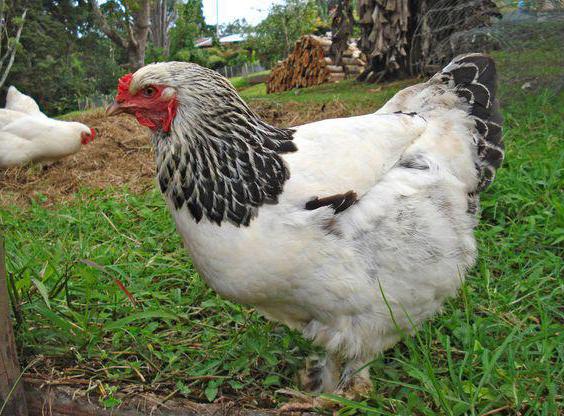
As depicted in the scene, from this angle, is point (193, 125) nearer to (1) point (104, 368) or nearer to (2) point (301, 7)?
(1) point (104, 368)

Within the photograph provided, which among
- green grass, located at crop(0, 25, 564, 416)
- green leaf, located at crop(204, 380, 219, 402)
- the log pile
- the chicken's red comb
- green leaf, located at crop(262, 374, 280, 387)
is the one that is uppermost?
the chicken's red comb

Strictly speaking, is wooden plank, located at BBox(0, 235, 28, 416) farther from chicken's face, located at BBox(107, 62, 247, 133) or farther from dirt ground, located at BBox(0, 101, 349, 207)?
dirt ground, located at BBox(0, 101, 349, 207)

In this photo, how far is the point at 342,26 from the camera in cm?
758

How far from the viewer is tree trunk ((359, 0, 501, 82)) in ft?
20.7

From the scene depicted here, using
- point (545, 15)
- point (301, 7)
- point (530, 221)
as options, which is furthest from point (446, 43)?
point (301, 7)

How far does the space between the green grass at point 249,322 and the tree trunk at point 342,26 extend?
4392 millimetres

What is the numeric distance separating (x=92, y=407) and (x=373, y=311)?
1.09 m

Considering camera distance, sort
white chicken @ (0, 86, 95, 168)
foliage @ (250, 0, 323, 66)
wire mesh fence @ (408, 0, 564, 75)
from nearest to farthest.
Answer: wire mesh fence @ (408, 0, 564, 75)
white chicken @ (0, 86, 95, 168)
foliage @ (250, 0, 323, 66)

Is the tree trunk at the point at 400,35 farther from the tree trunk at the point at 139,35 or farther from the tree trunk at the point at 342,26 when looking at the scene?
the tree trunk at the point at 139,35

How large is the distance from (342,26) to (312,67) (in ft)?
7.29

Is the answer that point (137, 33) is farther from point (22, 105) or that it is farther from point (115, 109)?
point (115, 109)

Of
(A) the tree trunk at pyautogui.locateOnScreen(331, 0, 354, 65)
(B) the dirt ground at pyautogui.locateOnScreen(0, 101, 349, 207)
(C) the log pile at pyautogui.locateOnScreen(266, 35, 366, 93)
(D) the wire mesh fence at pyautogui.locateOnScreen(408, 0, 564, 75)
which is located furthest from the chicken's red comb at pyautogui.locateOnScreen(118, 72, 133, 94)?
(C) the log pile at pyautogui.locateOnScreen(266, 35, 366, 93)

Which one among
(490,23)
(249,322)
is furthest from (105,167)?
(490,23)

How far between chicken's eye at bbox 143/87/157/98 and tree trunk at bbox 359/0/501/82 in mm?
4717
